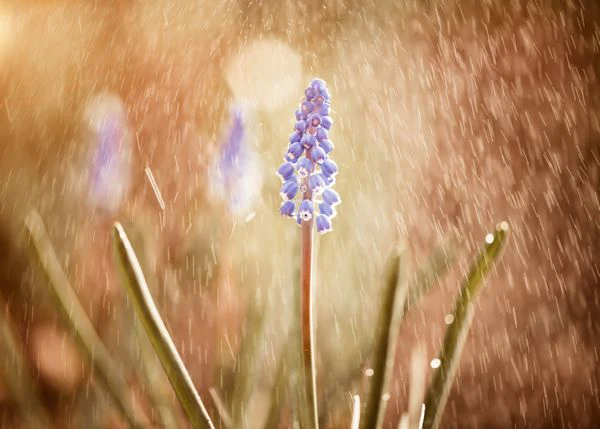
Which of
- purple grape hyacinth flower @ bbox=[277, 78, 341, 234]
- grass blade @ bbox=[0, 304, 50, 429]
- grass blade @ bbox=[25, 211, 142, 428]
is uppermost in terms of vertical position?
purple grape hyacinth flower @ bbox=[277, 78, 341, 234]

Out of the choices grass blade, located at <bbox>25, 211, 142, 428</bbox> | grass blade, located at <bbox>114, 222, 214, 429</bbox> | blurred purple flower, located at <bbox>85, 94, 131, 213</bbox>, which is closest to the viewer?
grass blade, located at <bbox>114, 222, 214, 429</bbox>

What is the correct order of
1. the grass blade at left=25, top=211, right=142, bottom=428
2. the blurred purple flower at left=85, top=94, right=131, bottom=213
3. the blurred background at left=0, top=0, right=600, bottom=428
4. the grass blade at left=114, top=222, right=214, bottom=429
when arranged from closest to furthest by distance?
the grass blade at left=114, top=222, right=214, bottom=429 < the grass blade at left=25, top=211, right=142, bottom=428 < the blurred background at left=0, top=0, right=600, bottom=428 < the blurred purple flower at left=85, top=94, right=131, bottom=213

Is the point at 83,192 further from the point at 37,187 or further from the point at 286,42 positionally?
the point at 286,42

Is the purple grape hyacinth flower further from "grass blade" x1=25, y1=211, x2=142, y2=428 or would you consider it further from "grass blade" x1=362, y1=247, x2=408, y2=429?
"grass blade" x1=25, y1=211, x2=142, y2=428

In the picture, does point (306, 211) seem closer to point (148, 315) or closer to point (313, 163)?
point (313, 163)

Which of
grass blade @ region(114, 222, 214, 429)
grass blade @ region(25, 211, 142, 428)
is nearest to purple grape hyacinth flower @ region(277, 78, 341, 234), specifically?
grass blade @ region(114, 222, 214, 429)

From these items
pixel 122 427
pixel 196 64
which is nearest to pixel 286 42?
pixel 196 64

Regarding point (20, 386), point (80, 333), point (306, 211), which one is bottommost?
point (20, 386)

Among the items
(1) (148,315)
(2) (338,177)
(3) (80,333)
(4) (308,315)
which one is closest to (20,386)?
(3) (80,333)
